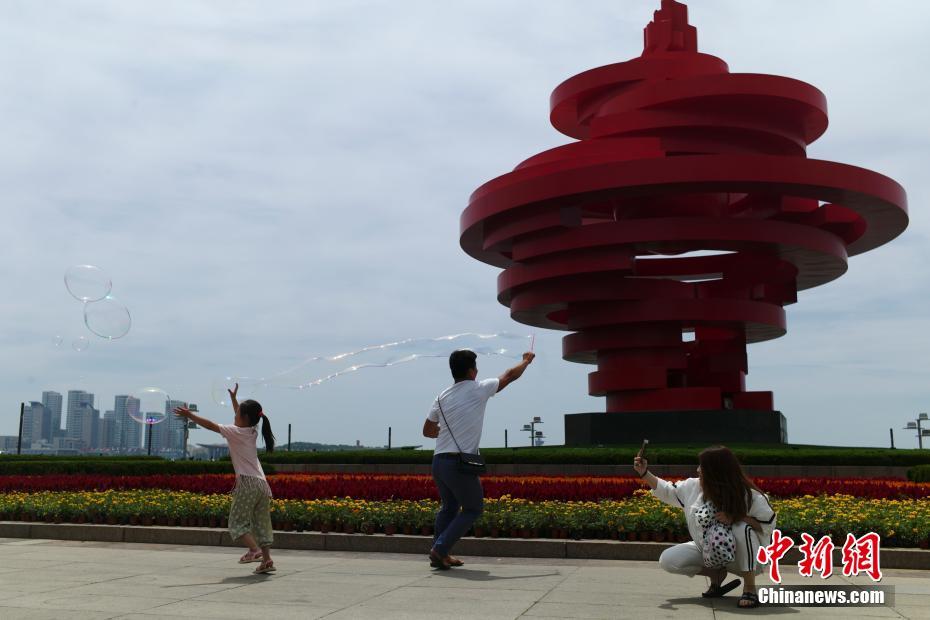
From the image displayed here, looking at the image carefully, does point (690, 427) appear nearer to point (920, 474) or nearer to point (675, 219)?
point (675, 219)

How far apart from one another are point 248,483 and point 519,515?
3278 millimetres

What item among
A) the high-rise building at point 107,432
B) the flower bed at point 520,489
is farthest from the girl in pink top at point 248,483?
the high-rise building at point 107,432

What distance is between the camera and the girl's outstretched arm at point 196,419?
8.03m

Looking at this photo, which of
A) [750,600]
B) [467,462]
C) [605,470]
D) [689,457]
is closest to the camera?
[750,600]

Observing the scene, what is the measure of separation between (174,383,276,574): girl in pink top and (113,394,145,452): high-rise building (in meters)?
8.45

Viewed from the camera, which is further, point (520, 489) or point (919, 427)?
point (919, 427)

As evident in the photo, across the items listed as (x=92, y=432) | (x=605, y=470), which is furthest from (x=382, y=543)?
(x=92, y=432)

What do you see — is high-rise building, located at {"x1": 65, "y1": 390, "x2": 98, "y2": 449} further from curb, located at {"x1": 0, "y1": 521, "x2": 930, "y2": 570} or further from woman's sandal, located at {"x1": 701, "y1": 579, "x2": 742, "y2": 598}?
woman's sandal, located at {"x1": 701, "y1": 579, "x2": 742, "y2": 598}

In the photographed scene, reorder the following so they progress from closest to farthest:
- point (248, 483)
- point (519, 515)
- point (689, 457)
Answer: point (248, 483)
point (519, 515)
point (689, 457)

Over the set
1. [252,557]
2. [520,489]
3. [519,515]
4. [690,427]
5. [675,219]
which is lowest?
[252,557]

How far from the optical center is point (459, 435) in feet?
27.3

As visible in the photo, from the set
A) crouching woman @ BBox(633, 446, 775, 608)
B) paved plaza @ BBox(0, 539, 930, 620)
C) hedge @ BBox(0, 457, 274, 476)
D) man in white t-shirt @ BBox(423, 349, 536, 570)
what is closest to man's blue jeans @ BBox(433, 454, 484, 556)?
man in white t-shirt @ BBox(423, 349, 536, 570)

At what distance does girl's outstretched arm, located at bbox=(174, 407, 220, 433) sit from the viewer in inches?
316

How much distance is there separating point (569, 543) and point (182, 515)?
16.9 feet
